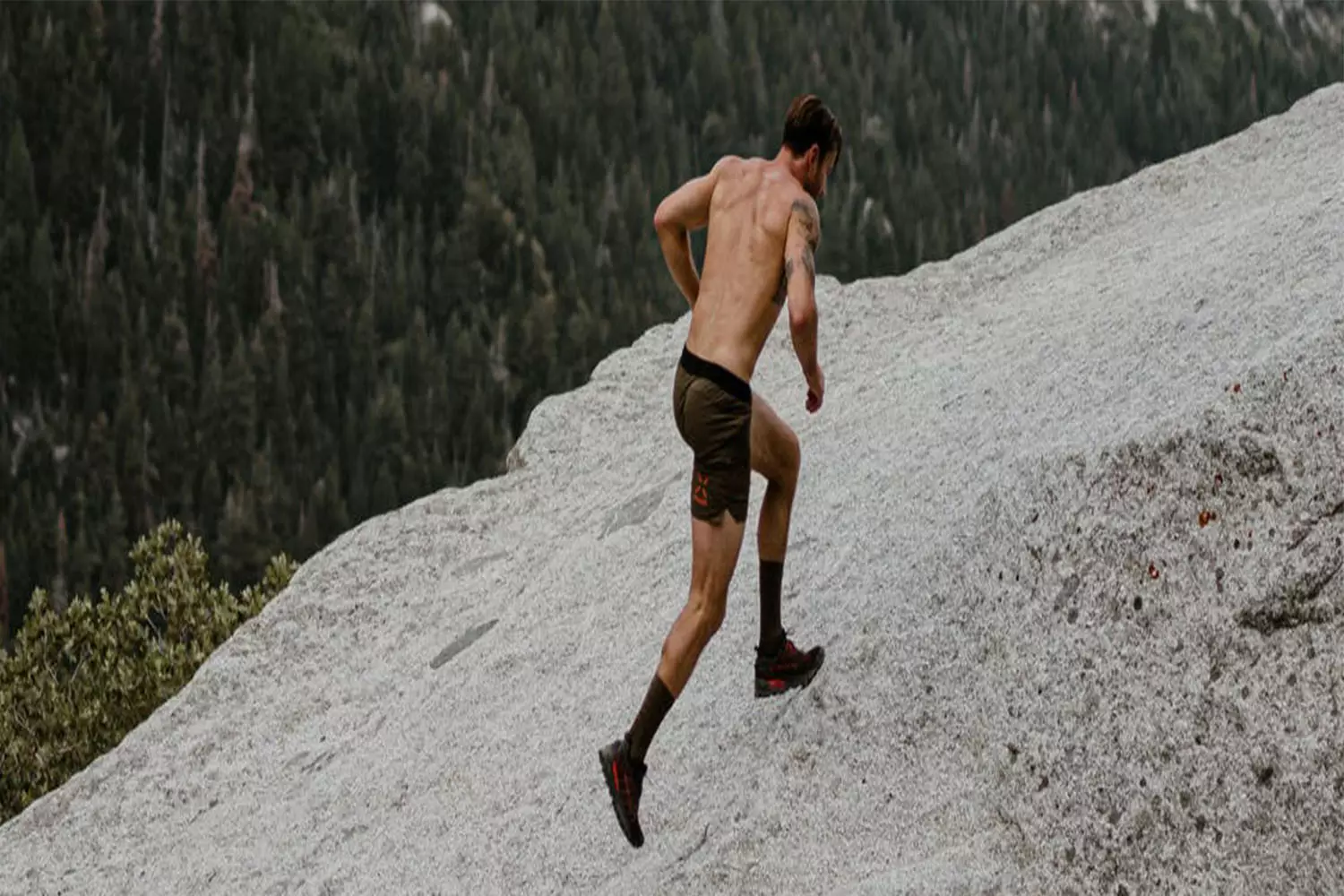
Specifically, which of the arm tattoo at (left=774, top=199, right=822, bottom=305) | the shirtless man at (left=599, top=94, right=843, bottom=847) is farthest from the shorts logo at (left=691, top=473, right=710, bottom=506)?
the arm tattoo at (left=774, top=199, right=822, bottom=305)

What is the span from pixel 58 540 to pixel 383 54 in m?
76.5

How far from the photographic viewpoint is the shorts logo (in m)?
9.44

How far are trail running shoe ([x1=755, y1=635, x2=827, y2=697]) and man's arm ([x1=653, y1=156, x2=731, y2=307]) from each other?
1895mm

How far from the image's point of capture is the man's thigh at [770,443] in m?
9.64

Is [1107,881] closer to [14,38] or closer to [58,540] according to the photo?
[58,540]

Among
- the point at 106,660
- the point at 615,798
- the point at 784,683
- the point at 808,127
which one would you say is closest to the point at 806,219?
the point at 808,127

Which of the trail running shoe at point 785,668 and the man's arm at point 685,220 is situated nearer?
the man's arm at point 685,220

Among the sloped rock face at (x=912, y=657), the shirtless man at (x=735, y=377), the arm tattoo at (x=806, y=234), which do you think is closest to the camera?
the sloped rock face at (x=912, y=657)

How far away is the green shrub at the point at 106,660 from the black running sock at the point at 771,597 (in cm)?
3259

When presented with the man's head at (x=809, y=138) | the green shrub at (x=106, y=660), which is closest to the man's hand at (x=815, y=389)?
the man's head at (x=809, y=138)

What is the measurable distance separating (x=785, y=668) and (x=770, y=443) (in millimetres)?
1286

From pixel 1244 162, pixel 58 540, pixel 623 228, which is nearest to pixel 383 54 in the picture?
pixel 623 228

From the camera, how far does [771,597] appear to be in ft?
32.3

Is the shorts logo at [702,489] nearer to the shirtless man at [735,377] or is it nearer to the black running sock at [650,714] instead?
the shirtless man at [735,377]
